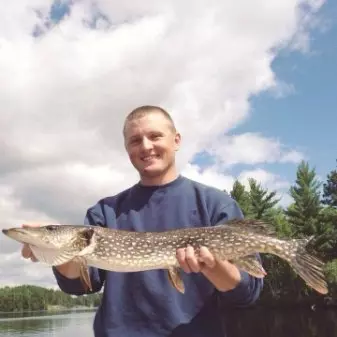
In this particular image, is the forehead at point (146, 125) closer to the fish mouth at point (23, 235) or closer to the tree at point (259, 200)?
the fish mouth at point (23, 235)

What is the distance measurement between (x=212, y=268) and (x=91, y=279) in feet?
3.95

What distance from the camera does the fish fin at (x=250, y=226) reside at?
4.16m

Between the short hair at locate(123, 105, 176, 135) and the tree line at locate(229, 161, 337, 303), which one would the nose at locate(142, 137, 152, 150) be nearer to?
the short hair at locate(123, 105, 176, 135)

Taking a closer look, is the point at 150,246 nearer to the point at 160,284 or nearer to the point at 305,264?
the point at 160,284

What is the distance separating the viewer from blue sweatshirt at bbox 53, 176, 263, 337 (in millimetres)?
3836

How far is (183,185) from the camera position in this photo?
14.6 ft

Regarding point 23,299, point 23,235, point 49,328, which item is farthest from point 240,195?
point 23,299

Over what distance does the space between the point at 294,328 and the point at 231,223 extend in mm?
30677

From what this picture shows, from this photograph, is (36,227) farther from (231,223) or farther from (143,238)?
(231,223)

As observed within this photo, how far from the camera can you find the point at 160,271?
420cm

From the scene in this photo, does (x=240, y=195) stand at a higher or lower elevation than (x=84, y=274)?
higher

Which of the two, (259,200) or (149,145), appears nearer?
(149,145)

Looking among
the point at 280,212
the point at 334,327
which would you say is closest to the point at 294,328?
the point at 334,327

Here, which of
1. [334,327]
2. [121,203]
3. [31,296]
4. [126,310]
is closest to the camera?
[126,310]
